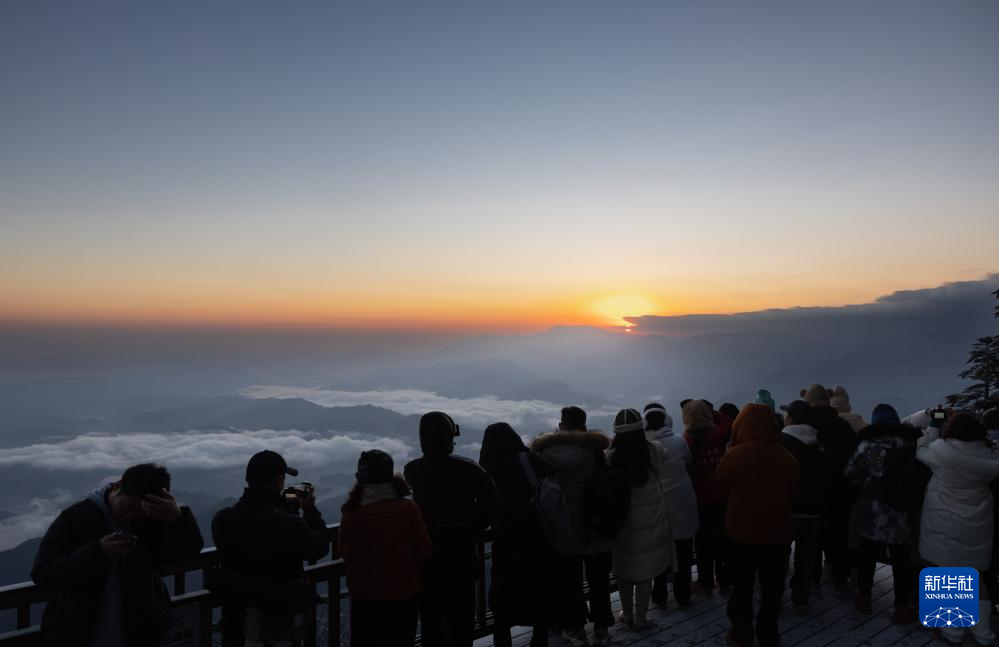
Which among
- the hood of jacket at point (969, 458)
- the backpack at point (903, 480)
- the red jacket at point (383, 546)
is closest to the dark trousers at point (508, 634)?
the red jacket at point (383, 546)

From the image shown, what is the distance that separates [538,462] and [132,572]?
8.35ft

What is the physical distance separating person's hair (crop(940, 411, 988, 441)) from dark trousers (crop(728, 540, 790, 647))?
1658 mm

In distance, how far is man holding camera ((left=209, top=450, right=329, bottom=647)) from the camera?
324 cm

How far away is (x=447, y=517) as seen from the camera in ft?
12.6

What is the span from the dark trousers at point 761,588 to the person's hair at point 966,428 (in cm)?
166

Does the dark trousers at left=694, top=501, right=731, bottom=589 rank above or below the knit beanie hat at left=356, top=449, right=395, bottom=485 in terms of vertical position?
below

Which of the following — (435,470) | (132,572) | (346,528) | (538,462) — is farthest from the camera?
(538,462)

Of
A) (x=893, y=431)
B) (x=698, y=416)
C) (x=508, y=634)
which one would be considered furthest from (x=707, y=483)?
(x=508, y=634)

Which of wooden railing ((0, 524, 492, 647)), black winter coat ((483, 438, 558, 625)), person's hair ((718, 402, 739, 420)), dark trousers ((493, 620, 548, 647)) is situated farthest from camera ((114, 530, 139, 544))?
person's hair ((718, 402, 739, 420))

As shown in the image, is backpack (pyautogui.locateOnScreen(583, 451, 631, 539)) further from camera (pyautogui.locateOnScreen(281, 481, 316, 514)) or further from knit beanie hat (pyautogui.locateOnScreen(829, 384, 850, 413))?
knit beanie hat (pyautogui.locateOnScreen(829, 384, 850, 413))

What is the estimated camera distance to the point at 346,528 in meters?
3.52

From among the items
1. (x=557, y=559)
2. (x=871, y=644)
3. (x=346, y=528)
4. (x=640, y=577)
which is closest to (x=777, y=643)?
(x=871, y=644)

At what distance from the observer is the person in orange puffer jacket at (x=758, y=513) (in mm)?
4516

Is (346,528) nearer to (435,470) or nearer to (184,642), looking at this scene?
(435,470)
